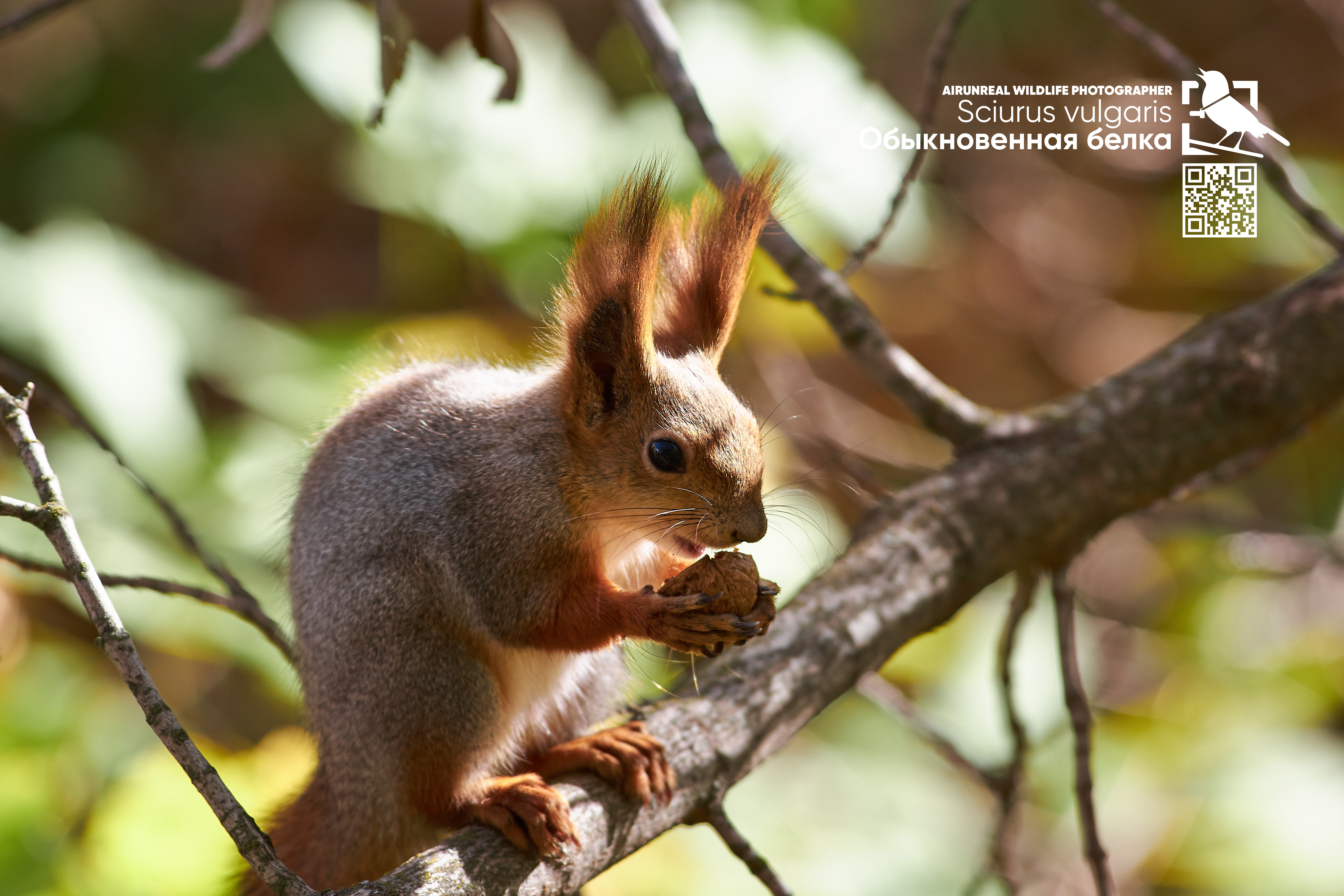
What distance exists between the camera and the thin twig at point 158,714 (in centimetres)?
96

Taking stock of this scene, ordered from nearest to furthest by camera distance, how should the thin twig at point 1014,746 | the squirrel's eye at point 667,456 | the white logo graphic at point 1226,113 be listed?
the squirrel's eye at point 667,456, the thin twig at point 1014,746, the white logo graphic at point 1226,113

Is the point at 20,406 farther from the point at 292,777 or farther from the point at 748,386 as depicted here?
the point at 748,386

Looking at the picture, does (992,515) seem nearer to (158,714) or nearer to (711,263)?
(711,263)

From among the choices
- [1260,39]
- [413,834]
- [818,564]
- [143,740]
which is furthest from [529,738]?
[1260,39]

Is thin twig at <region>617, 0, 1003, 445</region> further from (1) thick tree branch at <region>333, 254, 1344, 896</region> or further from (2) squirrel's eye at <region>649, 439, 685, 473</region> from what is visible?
(2) squirrel's eye at <region>649, 439, 685, 473</region>

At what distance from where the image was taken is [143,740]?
9.13ft

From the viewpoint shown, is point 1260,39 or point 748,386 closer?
point 748,386

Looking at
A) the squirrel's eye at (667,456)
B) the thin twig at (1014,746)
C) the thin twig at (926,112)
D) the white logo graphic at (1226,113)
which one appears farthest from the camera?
the white logo graphic at (1226,113)

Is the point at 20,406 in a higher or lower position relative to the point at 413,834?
higher

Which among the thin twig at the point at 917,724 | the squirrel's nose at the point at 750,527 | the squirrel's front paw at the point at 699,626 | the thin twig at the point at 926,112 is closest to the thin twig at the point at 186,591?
the squirrel's front paw at the point at 699,626

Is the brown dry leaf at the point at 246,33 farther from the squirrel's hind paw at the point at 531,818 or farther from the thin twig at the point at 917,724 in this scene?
the thin twig at the point at 917,724

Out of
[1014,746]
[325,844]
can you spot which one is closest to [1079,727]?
[1014,746]

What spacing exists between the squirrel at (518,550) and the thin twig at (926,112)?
0.25m

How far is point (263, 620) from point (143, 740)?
137 centimetres
